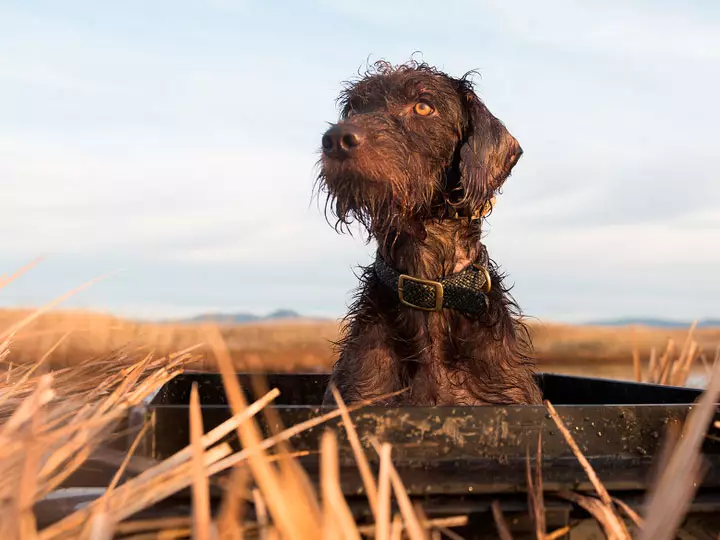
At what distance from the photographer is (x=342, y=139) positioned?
4.17 m

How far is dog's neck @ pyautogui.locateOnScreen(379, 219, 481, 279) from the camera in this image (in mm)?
4234

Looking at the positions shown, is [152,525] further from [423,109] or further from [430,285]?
[423,109]

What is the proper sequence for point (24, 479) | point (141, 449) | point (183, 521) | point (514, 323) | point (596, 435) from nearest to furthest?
point (24, 479), point (183, 521), point (141, 449), point (596, 435), point (514, 323)

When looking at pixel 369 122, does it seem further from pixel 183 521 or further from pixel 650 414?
pixel 183 521

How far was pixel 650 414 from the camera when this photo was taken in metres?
3.02

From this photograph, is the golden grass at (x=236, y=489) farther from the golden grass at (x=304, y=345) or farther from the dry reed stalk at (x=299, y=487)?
the golden grass at (x=304, y=345)

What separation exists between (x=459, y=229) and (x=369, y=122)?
2.68ft

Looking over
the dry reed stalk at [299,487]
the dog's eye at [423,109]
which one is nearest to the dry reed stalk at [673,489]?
the dry reed stalk at [299,487]

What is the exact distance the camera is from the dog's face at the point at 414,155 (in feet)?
13.9

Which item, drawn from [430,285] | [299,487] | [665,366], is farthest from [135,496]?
[665,366]

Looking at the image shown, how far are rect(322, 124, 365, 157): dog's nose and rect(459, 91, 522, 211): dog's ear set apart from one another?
2.13 feet

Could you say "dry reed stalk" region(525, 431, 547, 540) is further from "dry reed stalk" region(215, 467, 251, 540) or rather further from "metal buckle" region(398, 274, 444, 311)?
"metal buckle" region(398, 274, 444, 311)

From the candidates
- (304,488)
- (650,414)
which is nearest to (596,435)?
(650,414)

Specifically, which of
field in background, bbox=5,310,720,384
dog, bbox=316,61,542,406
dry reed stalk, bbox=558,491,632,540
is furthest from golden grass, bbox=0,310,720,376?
dry reed stalk, bbox=558,491,632,540
